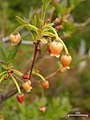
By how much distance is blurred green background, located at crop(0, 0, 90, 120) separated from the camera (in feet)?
8.01

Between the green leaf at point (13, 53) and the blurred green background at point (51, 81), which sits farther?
the blurred green background at point (51, 81)

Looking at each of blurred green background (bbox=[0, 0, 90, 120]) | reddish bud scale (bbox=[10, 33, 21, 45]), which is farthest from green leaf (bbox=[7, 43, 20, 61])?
blurred green background (bbox=[0, 0, 90, 120])

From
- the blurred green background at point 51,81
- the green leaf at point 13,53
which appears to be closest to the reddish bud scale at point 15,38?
the green leaf at point 13,53

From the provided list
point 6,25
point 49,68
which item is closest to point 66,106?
point 6,25

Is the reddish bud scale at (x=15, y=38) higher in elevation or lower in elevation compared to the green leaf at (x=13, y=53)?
higher

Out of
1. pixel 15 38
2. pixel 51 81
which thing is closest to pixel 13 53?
pixel 15 38

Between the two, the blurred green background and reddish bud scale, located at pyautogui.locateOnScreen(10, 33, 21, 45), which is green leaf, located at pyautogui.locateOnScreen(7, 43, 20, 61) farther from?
the blurred green background

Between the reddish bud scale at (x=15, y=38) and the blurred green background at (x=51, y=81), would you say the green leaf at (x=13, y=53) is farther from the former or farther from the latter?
the blurred green background at (x=51, y=81)

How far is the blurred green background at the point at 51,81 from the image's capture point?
8.01 ft

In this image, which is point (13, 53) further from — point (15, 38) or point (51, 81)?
point (51, 81)

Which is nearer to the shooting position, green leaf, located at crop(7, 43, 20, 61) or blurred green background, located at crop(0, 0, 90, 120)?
green leaf, located at crop(7, 43, 20, 61)

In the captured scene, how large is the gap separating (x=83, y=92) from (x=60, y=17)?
5037 mm

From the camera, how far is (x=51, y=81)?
6.10m

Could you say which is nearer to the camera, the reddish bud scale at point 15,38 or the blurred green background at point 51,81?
the reddish bud scale at point 15,38
